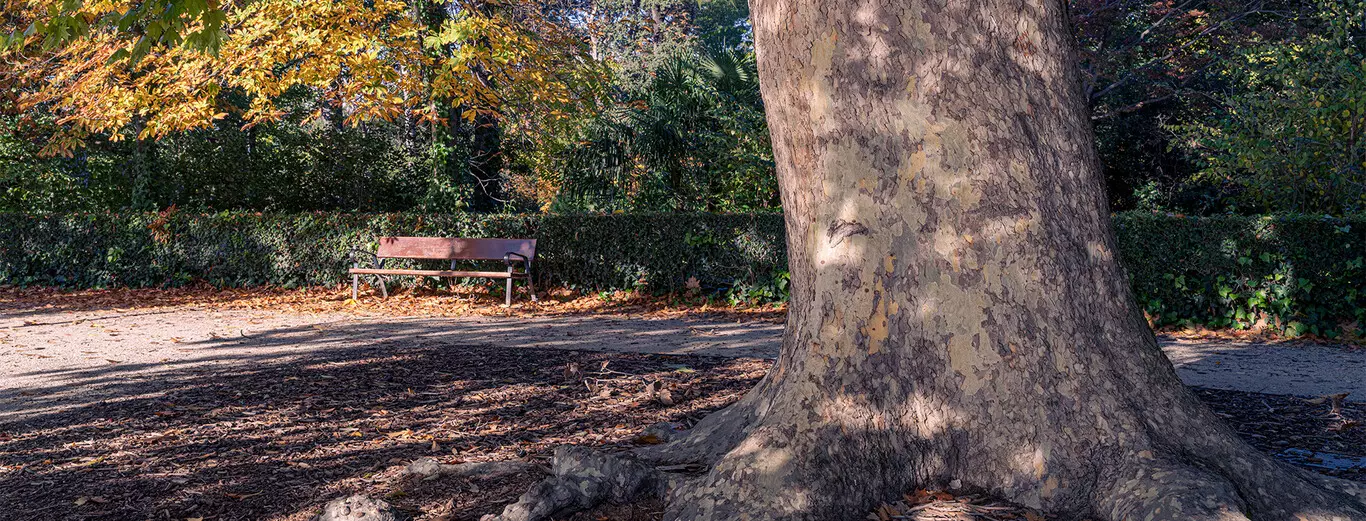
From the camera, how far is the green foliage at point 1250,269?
9.04 meters

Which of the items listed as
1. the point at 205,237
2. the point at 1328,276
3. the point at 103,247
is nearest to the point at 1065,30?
the point at 1328,276

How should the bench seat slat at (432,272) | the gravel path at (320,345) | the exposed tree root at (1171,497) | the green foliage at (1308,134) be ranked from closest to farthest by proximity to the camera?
the exposed tree root at (1171,497)
the gravel path at (320,345)
the green foliage at (1308,134)
the bench seat slat at (432,272)

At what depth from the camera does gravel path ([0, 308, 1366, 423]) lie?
6.50 meters

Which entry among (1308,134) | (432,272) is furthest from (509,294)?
(1308,134)

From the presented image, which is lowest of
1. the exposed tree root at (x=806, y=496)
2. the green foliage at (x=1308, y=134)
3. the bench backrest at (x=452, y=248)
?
the exposed tree root at (x=806, y=496)

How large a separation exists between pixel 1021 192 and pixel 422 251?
35.2 ft

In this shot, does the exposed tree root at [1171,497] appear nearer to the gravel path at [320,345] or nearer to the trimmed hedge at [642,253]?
the gravel path at [320,345]

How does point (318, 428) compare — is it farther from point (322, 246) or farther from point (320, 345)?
point (322, 246)

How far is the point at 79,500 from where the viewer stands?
3.74m

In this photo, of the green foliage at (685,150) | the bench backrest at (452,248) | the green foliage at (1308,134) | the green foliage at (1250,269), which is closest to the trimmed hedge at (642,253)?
the green foliage at (1250,269)

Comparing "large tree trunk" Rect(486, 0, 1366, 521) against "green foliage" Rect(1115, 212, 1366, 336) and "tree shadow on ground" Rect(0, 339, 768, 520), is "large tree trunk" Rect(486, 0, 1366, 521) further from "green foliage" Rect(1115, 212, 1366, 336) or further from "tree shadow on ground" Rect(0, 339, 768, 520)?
"green foliage" Rect(1115, 212, 1366, 336)

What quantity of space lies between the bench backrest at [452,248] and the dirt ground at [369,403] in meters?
2.46

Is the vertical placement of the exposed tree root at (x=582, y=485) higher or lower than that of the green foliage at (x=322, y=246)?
lower

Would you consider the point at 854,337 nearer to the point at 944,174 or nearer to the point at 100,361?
the point at 944,174
